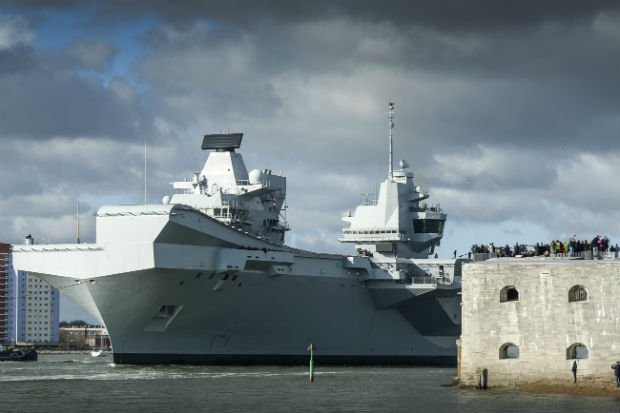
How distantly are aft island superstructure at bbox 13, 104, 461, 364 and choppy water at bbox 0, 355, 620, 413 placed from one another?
7.06 ft

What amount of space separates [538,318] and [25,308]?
131783 mm

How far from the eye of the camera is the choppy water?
31.0 m

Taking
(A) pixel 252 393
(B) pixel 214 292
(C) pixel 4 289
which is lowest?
(A) pixel 252 393

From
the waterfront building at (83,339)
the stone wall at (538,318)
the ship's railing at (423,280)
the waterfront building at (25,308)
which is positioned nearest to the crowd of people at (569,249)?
the stone wall at (538,318)

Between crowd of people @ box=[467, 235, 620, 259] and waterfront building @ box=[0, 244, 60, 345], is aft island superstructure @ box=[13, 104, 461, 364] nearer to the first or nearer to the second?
crowd of people @ box=[467, 235, 620, 259]

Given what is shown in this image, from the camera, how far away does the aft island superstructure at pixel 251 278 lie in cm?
4638

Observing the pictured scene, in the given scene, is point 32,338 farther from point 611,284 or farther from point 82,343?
point 611,284

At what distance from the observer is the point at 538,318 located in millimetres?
34625

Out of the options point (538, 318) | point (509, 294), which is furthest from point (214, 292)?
point (538, 318)

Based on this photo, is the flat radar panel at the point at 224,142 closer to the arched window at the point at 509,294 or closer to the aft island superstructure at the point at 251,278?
the aft island superstructure at the point at 251,278

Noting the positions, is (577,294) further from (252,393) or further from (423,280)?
(423,280)

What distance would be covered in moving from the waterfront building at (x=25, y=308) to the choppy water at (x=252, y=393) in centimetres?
9477

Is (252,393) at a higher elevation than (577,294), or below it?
below

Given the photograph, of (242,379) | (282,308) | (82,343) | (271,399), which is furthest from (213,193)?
(82,343)
